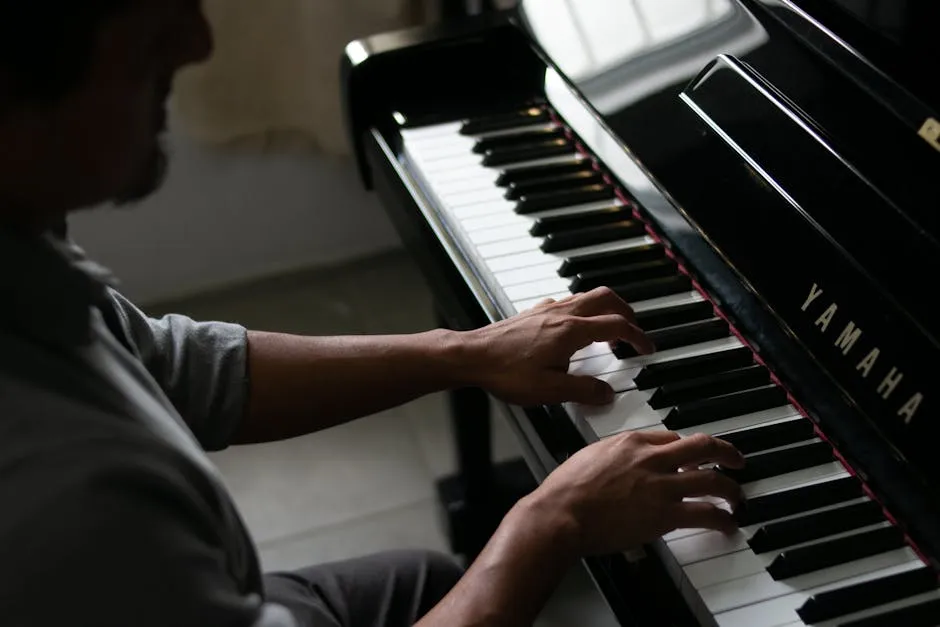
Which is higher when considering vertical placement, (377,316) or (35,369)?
(35,369)

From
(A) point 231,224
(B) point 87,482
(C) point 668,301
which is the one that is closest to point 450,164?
(C) point 668,301

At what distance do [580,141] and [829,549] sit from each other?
0.59 metres

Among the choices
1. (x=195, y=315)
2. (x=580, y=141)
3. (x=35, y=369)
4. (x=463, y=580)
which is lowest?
(x=195, y=315)

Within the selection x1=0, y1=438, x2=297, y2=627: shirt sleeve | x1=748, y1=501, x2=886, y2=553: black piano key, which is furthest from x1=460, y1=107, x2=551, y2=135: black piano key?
x1=0, y1=438, x2=297, y2=627: shirt sleeve

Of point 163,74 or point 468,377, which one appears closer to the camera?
point 163,74

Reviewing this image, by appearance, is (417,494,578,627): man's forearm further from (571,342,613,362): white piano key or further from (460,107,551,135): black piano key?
(460,107,551,135): black piano key

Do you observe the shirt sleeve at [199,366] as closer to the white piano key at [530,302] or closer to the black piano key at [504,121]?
the white piano key at [530,302]

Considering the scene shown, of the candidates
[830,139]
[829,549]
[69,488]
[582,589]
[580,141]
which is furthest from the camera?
[582,589]

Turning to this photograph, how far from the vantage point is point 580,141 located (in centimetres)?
123

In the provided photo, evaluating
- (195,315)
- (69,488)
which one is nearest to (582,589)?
(195,315)

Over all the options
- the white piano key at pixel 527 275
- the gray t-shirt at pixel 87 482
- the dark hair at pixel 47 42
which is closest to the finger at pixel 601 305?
the white piano key at pixel 527 275

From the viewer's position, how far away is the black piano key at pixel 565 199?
1182 mm

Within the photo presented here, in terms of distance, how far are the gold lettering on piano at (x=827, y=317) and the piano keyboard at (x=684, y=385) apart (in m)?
0.08

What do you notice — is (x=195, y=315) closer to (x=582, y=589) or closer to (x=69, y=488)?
(x=582, y=589)
